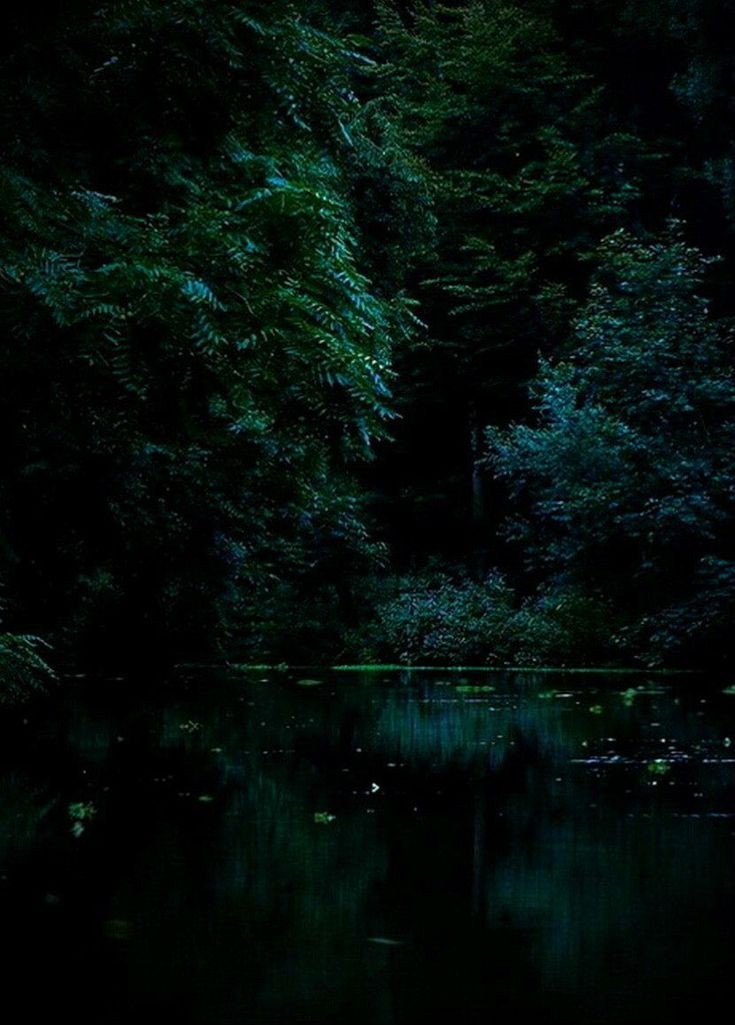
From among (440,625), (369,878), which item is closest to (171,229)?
(369,878)

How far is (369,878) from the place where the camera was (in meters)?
5.13

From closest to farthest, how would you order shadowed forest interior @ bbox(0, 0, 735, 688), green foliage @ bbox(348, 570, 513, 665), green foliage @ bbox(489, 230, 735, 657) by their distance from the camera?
shadowed forest interior @ bbox(0, 0, 735, 688), green foliage @ bbox(489, 230, 735, 657), green foliage @ bbox(348, 570, 513, 665)

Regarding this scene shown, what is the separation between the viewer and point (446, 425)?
37.7 meters

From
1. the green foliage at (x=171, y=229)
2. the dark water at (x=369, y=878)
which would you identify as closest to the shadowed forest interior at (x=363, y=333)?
the green foliage at (x=171, y=229)

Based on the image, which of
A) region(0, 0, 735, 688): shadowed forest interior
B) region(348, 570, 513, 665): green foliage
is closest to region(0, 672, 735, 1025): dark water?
region(0, 0, 735, 688): shadowed forest interior

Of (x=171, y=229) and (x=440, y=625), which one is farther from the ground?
(x=440, y=625)

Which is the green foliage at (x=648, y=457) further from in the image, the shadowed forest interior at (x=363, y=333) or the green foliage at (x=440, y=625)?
the green foliage at (x=440, y=625)

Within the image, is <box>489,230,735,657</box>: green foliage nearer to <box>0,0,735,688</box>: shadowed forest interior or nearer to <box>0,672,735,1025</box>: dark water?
<box>0,0,735,688</box>: shadowed forest interior

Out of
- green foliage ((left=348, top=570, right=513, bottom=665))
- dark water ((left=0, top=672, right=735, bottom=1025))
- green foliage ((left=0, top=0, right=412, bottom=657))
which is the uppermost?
green foliage ((left=348, top=570, right=513, bottom=665))

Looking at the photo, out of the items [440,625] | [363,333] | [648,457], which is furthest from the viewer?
[440,625]

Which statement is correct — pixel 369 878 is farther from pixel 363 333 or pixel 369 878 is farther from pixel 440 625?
pixel 440 625

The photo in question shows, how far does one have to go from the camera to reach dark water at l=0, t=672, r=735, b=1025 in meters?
3.58

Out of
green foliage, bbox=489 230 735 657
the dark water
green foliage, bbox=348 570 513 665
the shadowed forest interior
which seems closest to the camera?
the dark water

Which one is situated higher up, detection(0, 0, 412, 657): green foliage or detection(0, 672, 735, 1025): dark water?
detection(0, 0, 412, 657): green foliage
